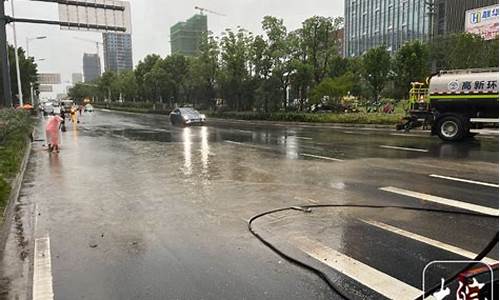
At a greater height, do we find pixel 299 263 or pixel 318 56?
pixel 318 56

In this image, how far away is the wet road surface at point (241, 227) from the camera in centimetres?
438

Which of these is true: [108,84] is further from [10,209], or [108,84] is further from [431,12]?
[10,209]

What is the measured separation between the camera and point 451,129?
17.5 metres

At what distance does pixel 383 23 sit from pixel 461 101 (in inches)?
3017

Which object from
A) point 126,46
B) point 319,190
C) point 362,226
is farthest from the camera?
point 126,46

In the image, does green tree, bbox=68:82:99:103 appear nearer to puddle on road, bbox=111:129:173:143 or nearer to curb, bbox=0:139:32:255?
puddle on road, bbox=111:129:173:143

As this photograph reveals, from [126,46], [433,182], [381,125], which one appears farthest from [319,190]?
[126,46]

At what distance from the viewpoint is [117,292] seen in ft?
13.8

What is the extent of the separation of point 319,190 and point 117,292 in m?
5.01

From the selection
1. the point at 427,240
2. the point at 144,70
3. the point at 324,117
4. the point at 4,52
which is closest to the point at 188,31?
the point at 144,70

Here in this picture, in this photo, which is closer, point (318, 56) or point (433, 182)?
point (433, 182)

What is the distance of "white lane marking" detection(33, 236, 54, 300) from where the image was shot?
4.23m

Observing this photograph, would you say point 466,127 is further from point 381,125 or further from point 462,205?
point 462,205

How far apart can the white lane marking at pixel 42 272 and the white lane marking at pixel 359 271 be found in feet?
8.85
